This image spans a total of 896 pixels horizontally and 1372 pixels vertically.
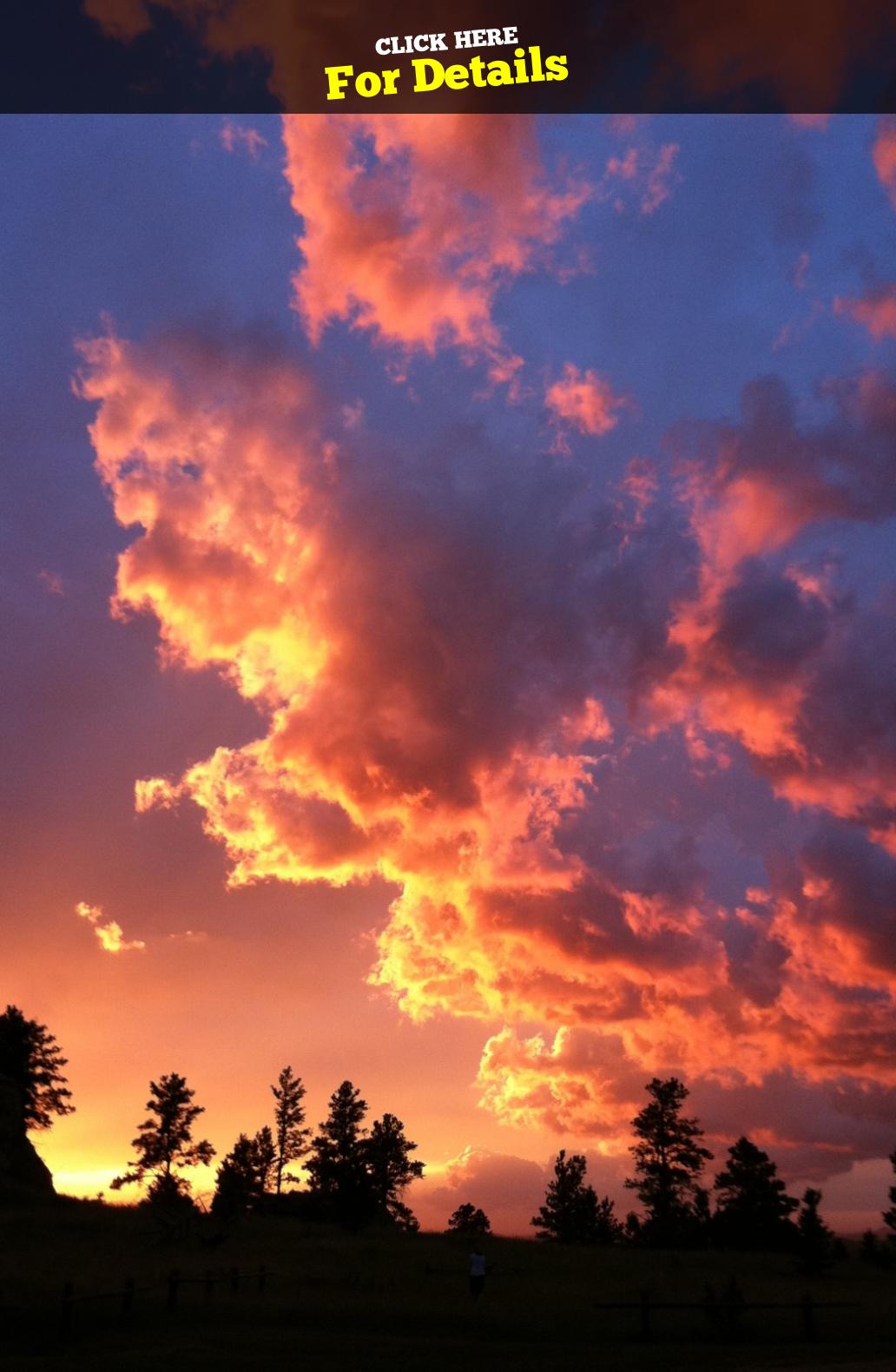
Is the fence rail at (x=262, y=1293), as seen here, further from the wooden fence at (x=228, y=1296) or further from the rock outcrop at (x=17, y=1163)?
the rock outcrop at (x=17, y=1163)

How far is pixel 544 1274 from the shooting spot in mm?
46250

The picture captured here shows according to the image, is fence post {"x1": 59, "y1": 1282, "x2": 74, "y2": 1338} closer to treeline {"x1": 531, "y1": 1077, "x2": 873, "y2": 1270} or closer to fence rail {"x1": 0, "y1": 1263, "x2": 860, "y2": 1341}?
fence rail {"x1": 0, "y1": 1263, "x2": 860, "y2": 1341}

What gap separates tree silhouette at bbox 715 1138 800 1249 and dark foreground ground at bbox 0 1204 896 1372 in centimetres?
2055

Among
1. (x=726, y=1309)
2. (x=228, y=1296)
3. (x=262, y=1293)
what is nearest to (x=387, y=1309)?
(x=262, y=1293)

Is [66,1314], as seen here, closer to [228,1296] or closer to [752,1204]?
[228,1296]

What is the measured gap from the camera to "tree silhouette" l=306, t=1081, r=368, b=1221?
81.8 meters

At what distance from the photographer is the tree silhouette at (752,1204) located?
77125 mm

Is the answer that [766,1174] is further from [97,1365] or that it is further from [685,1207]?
[97,1365]

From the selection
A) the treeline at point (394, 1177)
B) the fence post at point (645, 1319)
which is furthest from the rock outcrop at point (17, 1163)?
the fence post at point (645, 1319)

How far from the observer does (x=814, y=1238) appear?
5766 centimetres

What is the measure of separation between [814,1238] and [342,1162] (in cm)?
4211

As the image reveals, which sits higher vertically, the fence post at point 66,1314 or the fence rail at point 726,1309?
the fence post at point 66,1314

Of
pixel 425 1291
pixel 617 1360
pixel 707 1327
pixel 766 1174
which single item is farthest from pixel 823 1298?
pixel 766 1174

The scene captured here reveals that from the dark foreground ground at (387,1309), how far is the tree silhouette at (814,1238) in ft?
4.47
